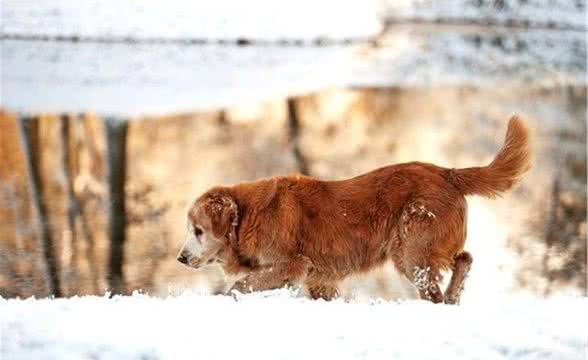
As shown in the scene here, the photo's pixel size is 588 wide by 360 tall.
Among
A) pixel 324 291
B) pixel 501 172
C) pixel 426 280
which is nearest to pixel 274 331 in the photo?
pixel 426 280

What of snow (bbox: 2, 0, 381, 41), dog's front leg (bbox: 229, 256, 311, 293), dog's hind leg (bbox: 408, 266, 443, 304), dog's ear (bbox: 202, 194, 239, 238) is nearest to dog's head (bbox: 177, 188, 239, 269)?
dog's ear (bbox: 202, 194, 239, 238)

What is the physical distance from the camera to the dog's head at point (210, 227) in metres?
6.96

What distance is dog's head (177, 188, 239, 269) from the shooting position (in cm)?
696

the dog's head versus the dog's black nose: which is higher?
the dog's head

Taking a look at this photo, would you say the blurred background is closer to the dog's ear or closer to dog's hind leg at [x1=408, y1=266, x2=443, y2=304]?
dog's hind leg at [x1=408, y1=266, x2=443, y2=304]

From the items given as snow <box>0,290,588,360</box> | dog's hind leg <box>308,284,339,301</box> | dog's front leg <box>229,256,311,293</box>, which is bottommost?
snow <box>0,290,588,360</box>

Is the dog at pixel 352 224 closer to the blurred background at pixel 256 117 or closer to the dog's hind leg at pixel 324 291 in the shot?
the dog's hind leg at pixel 324 291


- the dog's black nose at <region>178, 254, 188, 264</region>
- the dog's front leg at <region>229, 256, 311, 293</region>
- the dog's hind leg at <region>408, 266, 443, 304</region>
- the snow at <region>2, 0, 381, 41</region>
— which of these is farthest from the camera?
the snow at <region>2, 0, 381, 41</region>

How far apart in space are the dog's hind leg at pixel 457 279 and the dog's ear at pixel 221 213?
1.48m

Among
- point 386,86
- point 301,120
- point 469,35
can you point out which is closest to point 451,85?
point 386,86

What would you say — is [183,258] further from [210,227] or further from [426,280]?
[426,280]

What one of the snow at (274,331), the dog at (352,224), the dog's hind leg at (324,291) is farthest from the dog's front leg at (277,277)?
the snow at (274,331)

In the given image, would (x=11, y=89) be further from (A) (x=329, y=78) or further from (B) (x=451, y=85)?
(B) (x=451, y=85)

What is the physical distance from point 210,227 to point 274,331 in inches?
74.6
